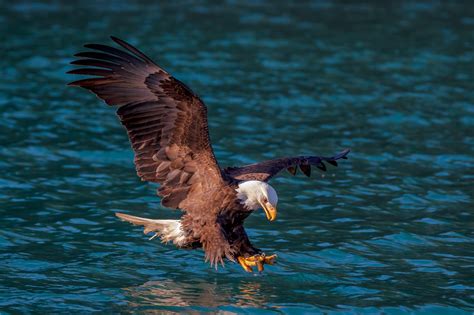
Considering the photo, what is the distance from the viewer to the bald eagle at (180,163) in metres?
6.53

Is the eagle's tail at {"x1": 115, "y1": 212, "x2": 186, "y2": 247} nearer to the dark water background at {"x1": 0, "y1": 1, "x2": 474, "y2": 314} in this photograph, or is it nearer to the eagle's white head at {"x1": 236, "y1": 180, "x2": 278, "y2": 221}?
the dark water background at {"x1": 0, "y1": 1, "x2": 474, "y2": 314}

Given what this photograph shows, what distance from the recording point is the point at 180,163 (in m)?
6.84

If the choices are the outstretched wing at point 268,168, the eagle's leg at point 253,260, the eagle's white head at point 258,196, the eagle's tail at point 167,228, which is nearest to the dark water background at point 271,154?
the eagle's leg at point 253,260

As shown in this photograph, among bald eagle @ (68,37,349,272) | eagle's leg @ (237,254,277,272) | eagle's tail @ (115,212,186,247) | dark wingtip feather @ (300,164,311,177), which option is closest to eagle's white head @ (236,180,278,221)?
bald eagle @ (68,37,349,272)

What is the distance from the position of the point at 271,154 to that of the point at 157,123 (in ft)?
11.1

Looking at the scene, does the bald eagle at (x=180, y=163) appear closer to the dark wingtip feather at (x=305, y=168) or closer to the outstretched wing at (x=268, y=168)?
the outstretched wing at (x=268, y=168)

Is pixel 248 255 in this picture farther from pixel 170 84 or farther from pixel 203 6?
pixel 203 6

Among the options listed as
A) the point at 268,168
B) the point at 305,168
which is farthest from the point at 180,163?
the point at 305,168

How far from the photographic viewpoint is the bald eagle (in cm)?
653

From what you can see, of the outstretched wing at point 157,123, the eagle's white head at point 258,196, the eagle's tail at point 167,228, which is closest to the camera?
the eagle's white head at point 258,196

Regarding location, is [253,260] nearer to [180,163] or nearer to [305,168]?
[180,163]

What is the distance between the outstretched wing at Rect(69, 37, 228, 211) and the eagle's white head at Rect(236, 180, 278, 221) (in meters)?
0.25

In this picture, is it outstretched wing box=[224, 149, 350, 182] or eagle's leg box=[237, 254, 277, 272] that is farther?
outstretched wing box=[224, 149, 350, 182]

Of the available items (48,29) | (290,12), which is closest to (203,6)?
(290,12)
